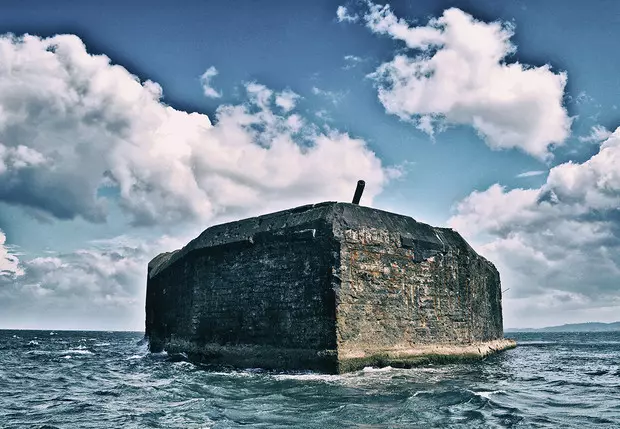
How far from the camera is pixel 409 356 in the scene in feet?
42.8

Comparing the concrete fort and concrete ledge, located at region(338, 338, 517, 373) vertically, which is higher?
the concrete fort

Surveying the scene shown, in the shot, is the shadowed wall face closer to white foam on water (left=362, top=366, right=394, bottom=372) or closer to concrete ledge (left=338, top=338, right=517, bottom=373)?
concrete ledge (left=338, top=338, right=517, bottom=373)

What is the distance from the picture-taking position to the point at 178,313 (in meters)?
17.2

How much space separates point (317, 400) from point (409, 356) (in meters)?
5.49

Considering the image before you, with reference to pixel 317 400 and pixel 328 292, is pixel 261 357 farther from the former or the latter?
pixel 317 400

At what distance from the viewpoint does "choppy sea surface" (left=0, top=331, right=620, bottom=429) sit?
6617 millimetres

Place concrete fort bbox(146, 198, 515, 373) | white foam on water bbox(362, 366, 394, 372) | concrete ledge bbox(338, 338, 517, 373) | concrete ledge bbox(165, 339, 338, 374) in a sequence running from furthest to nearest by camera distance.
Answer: concrete fort bbox(146, 198, 515, 373), white foam on water bbox(362, 366, 394, 372), concrete ledge bbox(338, 338, 517, 373), concrete ledge bbox(165, 339, 338, 374)

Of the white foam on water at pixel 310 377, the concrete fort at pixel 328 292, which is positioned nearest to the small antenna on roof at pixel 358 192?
the concrete fort at pixel 328 292

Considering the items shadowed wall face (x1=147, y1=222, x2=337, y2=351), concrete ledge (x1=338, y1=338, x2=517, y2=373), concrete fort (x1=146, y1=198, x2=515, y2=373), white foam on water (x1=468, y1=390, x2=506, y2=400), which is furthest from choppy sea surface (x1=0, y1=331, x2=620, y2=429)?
shadowed wall face (x1=147, y1=222, x2=337, y2=351)

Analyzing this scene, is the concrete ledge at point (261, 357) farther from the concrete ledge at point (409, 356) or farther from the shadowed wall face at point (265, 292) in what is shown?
the concrete ledge at point (409, 356)

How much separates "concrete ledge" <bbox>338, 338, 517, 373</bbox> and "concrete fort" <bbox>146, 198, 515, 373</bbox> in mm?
32

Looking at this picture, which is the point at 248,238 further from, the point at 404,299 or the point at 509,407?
the point at 509,407

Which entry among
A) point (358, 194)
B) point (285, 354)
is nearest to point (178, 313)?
point (285, 354)

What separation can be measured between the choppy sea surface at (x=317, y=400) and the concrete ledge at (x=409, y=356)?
30cm
